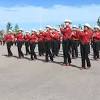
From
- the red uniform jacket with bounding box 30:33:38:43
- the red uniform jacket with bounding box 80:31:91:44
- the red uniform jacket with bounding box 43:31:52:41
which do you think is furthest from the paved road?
the red uniform jacket with bounding box 30:33:38:43

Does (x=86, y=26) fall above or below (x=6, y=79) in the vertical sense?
above

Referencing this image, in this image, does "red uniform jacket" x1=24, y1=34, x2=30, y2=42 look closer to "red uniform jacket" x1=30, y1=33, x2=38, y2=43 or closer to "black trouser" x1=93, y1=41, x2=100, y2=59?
"red uniform jacket" x1=30, y1=33, x2=38, y2=43

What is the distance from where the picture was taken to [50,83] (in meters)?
Result: 19.2

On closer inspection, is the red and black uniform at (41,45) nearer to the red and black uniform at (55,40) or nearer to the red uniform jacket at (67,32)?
the red and black uniform at (55,40)

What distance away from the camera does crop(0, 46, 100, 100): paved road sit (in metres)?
15.9

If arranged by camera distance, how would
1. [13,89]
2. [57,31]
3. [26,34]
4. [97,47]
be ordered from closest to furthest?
[13,89]
[97,47]
[57,31]
[26,34]

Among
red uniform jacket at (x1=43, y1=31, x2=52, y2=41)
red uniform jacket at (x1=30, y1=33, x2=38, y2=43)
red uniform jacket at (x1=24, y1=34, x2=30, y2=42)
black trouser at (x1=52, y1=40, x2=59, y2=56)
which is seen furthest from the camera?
red uniform jacket at (x1=24, y1=34, x2=30, y2=42)

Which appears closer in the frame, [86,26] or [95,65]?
[86,26]

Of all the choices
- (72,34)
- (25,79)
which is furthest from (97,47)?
(25,79)

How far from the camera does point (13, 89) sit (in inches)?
696

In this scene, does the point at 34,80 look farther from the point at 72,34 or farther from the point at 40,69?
the point at 72,34

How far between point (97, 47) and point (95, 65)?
4.62 m

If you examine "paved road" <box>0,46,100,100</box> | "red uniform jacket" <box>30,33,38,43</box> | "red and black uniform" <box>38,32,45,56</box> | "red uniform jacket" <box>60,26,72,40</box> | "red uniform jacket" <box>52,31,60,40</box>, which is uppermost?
"red uniform jacket" <box>60,26,72,40</box>

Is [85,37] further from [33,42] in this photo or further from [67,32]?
[33,42]
